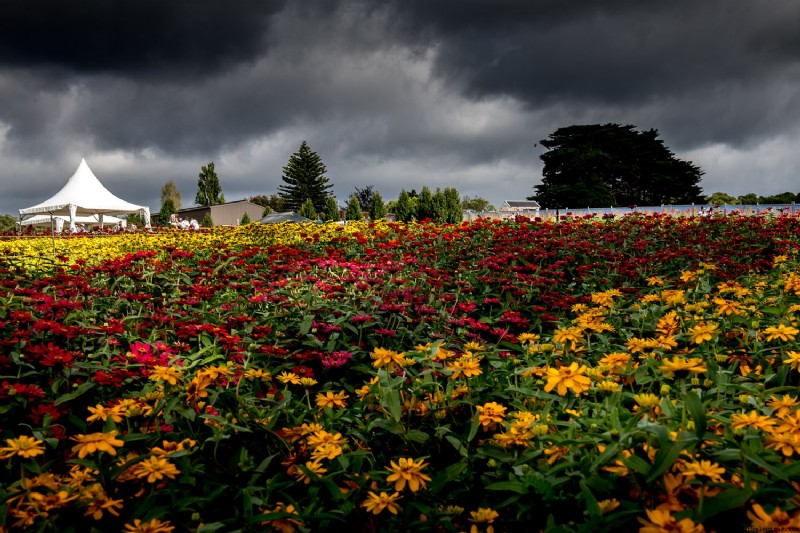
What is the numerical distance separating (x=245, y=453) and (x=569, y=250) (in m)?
4.44

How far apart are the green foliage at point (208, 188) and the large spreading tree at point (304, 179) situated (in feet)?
31.4

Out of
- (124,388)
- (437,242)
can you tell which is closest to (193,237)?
(437,242)

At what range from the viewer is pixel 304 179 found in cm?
5272

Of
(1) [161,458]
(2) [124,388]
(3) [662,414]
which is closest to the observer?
(1) [161,458]

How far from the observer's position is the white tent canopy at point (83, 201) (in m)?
16.0

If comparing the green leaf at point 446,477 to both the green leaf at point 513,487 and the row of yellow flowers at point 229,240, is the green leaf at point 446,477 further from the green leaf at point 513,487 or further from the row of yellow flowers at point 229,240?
the row of yellow flowers at point 229,240

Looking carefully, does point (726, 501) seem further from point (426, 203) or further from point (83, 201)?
point (426, 203)

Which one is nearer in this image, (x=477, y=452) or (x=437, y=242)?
(x=477, y=452)

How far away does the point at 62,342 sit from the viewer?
2.65 metres

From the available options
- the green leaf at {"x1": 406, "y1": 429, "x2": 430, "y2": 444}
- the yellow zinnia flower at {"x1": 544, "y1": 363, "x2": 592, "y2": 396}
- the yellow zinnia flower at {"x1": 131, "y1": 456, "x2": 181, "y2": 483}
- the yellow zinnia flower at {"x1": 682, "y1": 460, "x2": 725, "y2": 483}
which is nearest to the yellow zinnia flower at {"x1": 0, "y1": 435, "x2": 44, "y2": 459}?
the yellow zinnia flower at {"x1": 131, "y1": 456, "x2": 181, "y2": 483}

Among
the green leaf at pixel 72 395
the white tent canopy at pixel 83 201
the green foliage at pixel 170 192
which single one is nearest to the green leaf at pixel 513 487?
the green leaf at pixel 72 395

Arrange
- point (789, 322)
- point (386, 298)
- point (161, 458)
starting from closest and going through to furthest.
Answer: point (161, 458)
point (789, 322)
point (386, 298)

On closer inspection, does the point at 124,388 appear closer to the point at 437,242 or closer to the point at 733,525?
the point at 733,525

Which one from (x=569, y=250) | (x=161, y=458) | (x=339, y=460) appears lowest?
(x=339, y=460)
